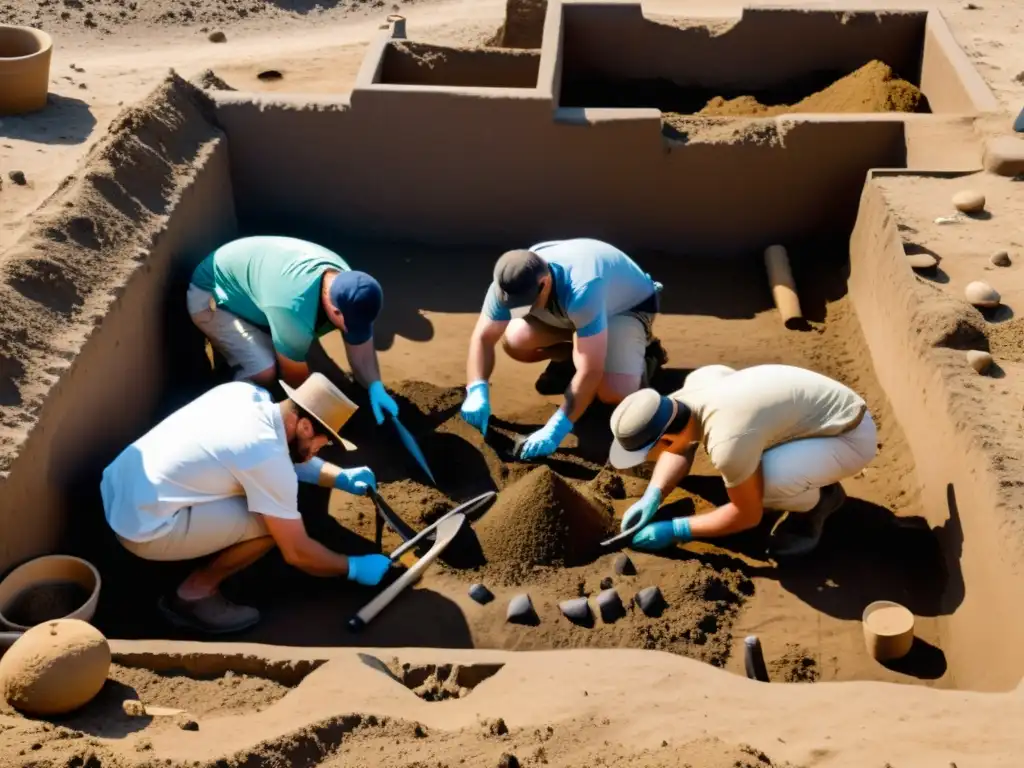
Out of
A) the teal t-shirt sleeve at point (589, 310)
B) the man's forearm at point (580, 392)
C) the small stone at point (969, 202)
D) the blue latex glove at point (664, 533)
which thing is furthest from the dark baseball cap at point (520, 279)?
the small stone at point (969, 202)

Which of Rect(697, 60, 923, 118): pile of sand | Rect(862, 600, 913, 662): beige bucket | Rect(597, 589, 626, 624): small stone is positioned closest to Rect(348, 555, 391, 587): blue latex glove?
Rect(597, 589, 626, 624): small stone

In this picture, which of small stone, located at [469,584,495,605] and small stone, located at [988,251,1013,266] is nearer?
small stone, located at [469,584,495,605]

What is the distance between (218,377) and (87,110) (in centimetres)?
356

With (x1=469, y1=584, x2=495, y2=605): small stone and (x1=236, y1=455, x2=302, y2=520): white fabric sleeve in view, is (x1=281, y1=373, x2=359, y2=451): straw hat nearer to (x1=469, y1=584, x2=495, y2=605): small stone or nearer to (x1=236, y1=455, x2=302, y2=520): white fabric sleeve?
(x1=236, y1=455, x2=302, y2=520): white fabric sleeve

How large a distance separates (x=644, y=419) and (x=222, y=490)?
6.16ft

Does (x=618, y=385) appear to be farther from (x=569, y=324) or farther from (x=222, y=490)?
(x=222, y=490)

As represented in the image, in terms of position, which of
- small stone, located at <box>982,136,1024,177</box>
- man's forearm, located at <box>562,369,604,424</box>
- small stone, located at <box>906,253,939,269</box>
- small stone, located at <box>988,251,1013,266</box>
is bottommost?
man's forearm, located at <box>562,369,604,424</box>

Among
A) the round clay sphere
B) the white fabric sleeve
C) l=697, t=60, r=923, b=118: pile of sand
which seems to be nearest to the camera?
the round clay sphere

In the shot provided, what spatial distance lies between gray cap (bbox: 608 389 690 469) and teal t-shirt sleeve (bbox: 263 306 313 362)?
5.91ft

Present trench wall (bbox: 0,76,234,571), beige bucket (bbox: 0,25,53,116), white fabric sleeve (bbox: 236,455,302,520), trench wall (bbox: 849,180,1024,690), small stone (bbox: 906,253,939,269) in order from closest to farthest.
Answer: trench wall (bbox: 849,180,1024,690) < white fabric sleeve (bbox: 236,455,302,520) < trench wall (bbox: 0,76,234,571) < small stone (bbox: 906,253,939,269) < beige bucket (bbox: 0,25,53,116)

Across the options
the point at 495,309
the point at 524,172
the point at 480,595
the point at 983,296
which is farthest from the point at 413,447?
the point at 983,296

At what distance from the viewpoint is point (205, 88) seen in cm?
772

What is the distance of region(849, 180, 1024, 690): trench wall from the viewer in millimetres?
4797

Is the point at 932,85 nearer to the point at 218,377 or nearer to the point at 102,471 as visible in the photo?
the point at 218,377
